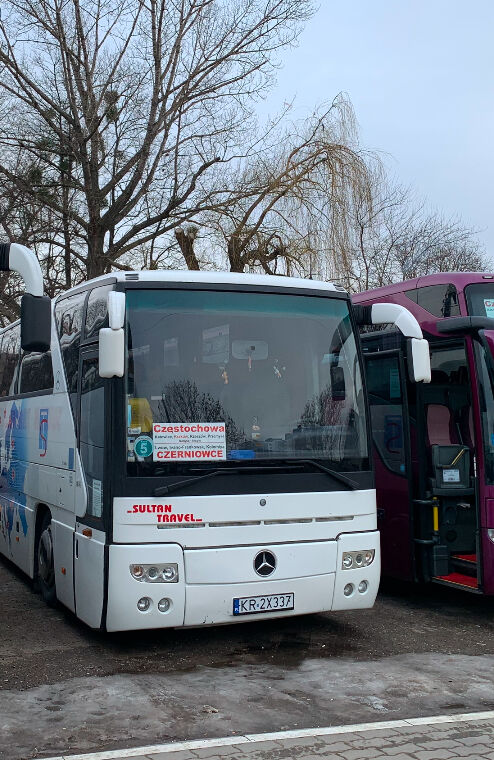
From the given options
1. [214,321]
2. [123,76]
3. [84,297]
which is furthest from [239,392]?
[123,76]

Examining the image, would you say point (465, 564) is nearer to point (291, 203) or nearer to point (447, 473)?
point (447, 473)

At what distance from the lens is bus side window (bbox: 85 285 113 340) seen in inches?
298

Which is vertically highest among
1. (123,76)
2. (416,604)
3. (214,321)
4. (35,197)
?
(123,76)

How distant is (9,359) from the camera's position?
38.4 feet

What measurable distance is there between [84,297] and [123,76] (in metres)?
11.8

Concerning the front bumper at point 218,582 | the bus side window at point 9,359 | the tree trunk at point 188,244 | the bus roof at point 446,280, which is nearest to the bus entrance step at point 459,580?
the front bumper at point 218,582

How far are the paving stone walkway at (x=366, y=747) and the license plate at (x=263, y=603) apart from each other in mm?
1810

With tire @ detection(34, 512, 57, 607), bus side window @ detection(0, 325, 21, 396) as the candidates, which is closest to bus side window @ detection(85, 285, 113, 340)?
tire @ detection(34, 512, 57, 607)

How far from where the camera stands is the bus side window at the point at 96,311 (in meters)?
7.57

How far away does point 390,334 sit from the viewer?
9961 mm

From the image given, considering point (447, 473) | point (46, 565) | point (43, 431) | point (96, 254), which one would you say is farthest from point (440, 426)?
point (96, 254)

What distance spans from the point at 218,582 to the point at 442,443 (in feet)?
10.5

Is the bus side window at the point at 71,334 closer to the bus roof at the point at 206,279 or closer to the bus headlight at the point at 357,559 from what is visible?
the bus roof at the point at 206,279

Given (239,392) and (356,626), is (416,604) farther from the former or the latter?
(239,392)
